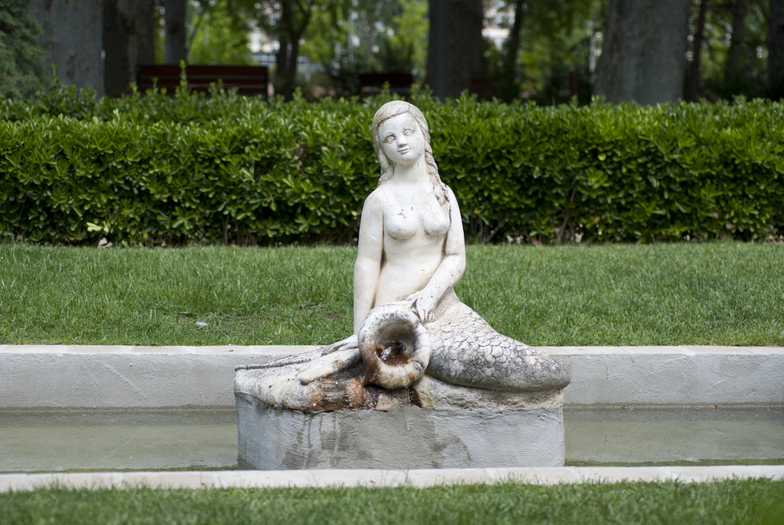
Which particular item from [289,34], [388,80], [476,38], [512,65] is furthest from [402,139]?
[289,34]

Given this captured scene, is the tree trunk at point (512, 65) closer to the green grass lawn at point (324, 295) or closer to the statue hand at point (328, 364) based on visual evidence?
the green grass lawn at point (324, 295)

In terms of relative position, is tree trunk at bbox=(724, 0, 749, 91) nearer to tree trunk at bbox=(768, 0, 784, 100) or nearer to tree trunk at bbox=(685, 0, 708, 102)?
tree trunk at bbox=(685, 0, 708, 102)

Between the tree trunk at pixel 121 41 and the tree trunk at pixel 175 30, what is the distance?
238 cm

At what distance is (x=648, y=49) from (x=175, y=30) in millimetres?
12633

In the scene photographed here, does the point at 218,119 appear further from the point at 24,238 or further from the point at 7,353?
the point at 7,353

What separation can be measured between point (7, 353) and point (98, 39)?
346 inches

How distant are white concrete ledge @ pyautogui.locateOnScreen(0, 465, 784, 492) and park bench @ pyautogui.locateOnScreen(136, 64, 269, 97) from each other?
12.7 meters

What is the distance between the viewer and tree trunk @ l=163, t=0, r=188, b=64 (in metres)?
19.9

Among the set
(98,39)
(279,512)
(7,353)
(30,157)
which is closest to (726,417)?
(279,512)

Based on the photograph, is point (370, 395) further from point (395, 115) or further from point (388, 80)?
point (388, 80)

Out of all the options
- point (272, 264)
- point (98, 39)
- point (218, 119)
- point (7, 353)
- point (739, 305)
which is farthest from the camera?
point (98, 39)

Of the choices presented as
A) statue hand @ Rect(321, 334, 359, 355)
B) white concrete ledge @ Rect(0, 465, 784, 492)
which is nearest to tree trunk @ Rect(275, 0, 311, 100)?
statue hand @ Rect(321, 334, 359, 355)

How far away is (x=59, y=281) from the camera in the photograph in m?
6.92

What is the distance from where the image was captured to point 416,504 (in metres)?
3.23
